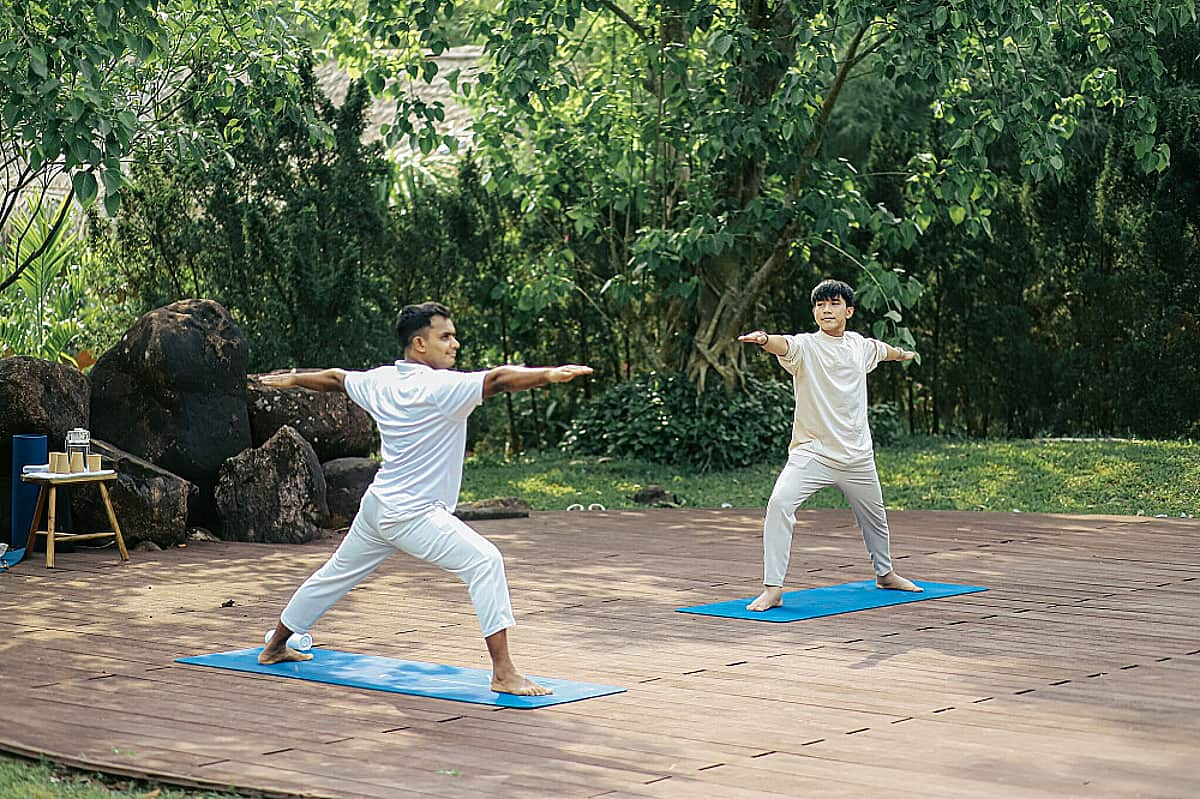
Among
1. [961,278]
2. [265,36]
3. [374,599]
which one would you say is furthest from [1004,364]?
[374,599]

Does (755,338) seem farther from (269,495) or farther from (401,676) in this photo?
(269,495)

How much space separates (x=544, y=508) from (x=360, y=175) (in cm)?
370

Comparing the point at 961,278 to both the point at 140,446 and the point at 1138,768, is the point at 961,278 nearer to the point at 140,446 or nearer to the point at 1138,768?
the point at 140,446

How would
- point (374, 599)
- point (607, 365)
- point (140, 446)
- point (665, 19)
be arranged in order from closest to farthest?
point (374, 599) → point (140, 446) → point (665, 19) → point (607, 365)

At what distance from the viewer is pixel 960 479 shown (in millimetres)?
12203

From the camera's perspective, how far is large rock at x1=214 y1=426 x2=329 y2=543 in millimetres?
9258

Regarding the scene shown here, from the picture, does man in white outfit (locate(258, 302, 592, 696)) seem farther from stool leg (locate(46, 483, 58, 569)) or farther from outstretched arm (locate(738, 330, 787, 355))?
stool leg (locate(46, 483, 58, 569))

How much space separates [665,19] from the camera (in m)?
13.0

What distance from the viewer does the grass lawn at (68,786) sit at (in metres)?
3.82

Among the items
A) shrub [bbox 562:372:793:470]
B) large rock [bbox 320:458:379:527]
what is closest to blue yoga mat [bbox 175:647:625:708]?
large rock [bbox 320:458:379:527]

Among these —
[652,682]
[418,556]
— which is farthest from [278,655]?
[652,682]

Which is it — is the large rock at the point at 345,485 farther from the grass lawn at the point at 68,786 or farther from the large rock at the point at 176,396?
the grass lawn at the point at 68,786

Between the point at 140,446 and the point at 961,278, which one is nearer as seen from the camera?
the point at 140,446

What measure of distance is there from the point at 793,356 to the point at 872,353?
45cm
